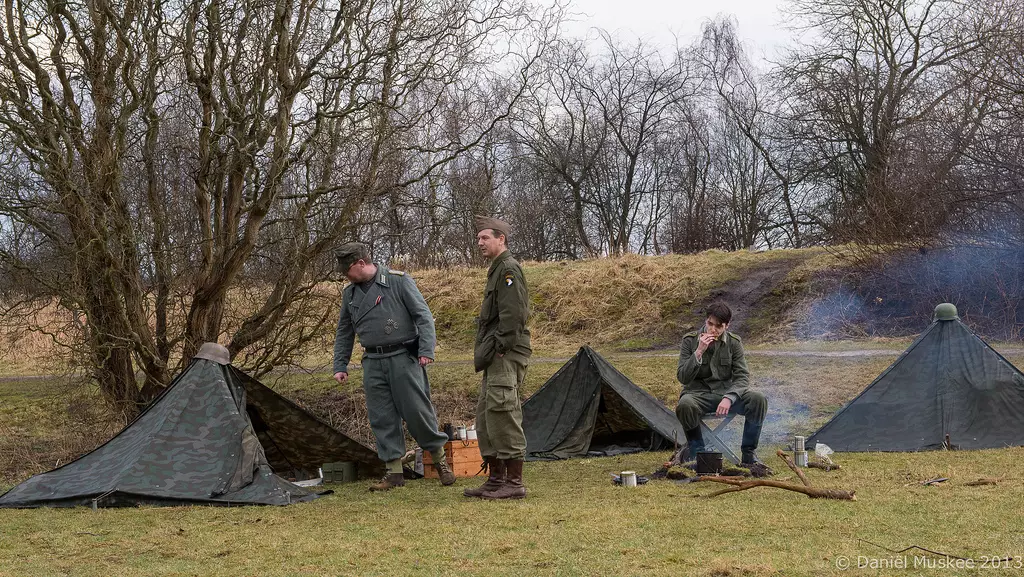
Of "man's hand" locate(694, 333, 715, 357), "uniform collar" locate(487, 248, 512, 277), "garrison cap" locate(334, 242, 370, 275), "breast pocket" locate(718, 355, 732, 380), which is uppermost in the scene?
"garrison cap" locate(334, 242, 370, 275)

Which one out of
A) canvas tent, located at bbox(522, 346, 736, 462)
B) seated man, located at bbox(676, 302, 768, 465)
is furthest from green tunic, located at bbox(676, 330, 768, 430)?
canvas tent, located at bbox(522, 346, 736, 462)

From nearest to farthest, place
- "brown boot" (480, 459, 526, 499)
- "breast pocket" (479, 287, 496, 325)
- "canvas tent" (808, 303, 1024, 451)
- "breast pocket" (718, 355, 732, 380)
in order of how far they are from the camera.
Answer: "brown boot" (480, 459, 526, 499) < "breast pocket" (479, 287, 496, 325) < "breast pocket" (718, 355, 732, 380) < "canvas tent" (808, 303, 1024, 451)

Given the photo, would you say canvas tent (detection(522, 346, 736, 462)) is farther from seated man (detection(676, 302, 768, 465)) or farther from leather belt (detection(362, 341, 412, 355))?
leather belt (detection(362, 341, 412, 355))

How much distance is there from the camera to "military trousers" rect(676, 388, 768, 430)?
707 cm

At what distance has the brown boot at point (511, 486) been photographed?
6180mm

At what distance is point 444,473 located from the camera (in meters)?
7.14

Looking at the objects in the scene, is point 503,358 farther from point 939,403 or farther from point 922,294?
point 922,294

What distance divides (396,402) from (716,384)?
247cm

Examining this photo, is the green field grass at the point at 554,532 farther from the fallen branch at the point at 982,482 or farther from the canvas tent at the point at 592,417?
the canvas tent at the point at 592,417

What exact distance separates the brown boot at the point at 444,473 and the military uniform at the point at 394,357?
0.19 m

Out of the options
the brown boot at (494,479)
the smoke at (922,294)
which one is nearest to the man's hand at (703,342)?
the brown boot at (494,479)

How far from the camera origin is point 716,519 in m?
4.96

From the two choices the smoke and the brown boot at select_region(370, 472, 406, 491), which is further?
the smoke

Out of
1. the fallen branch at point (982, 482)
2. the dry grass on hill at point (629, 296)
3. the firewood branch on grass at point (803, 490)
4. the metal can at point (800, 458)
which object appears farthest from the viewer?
the dry grass on hill at point (629, 296)
